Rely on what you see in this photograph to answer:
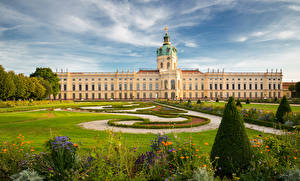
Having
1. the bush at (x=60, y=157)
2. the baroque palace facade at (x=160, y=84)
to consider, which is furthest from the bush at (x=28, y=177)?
the baroque palace facade at (x=160, y=84)

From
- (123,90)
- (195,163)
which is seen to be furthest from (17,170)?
(123,90)

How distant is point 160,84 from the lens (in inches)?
2697

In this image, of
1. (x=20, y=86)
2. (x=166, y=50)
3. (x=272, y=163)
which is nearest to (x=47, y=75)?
(x=20, y=86)

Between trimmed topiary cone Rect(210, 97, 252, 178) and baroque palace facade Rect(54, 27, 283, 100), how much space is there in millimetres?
61555

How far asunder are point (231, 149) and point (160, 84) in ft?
211

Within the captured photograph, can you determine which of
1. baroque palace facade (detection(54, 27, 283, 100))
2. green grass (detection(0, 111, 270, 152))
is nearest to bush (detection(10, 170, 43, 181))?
green grass (detection(0, 111, 270, 152))

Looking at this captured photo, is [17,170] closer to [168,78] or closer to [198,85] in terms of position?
[168,78]

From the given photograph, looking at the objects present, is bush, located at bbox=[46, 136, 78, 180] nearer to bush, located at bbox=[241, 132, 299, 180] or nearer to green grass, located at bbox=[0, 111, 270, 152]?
green grass, located at bbox=[0, 111, 270, 152]

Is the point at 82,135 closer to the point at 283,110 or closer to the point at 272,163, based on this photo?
the point at 272,163

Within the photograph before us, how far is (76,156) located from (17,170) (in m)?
1.41

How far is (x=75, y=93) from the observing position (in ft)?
230

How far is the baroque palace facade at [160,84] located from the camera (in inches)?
2744

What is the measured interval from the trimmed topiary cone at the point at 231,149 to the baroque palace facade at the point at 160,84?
61555 millimetres

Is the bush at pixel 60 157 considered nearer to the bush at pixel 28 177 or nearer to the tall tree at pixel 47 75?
the bush at pixel 28 177
